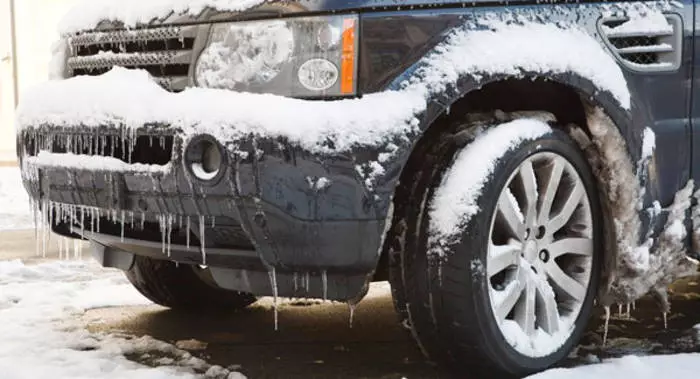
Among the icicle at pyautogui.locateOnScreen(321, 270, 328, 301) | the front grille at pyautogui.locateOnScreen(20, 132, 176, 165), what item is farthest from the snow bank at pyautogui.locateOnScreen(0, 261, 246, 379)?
the front grille at pyautogui.locateOnScreen(20, 132, 176, 165)

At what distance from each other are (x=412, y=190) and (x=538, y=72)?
584 millimetres

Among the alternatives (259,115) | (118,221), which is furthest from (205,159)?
(118,221)

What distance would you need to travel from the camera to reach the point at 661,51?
355 centimetres

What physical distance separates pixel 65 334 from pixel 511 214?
77.3 inches

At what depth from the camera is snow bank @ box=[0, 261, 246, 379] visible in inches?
132

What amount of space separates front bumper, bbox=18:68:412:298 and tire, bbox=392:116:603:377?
23 cm

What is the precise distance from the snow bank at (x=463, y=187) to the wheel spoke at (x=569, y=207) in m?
0.39

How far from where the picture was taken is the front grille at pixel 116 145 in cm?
299

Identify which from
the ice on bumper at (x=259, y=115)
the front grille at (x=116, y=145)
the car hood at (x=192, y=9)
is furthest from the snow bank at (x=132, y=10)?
the front grille at (x=116, y=145)

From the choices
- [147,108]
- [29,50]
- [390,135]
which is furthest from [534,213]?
[29,50]

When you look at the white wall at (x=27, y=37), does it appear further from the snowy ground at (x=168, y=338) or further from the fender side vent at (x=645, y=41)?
the fender side vent at (x=645, y=41)

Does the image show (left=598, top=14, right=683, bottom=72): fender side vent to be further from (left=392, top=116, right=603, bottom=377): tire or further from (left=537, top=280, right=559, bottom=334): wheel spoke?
(left=537, top=280, right=559, bottom=334): wheel spoke

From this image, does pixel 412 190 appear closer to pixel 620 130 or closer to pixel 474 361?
pixel 474 361

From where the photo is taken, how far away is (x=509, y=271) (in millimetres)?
3250
